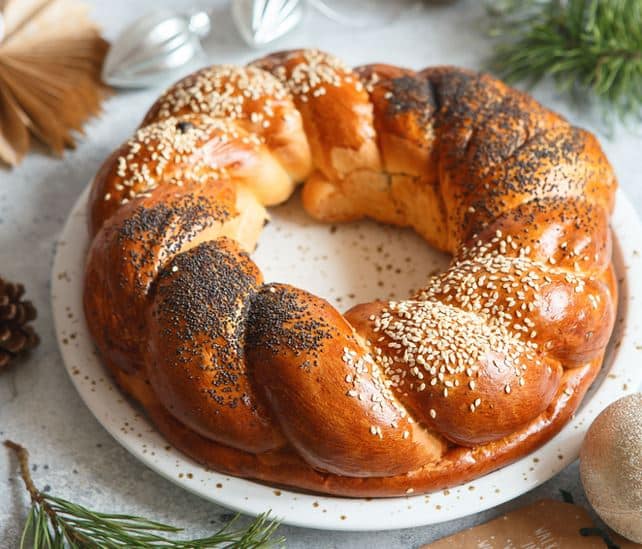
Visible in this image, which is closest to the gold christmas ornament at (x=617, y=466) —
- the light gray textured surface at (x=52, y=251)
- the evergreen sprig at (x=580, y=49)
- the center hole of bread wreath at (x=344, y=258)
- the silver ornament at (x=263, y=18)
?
the light gray textured surface at (x=52, y=251)

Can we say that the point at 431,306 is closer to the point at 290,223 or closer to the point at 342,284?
the point at 342,284

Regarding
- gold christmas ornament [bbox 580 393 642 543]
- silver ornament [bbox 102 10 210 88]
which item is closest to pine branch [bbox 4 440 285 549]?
gold christmas ornament [bbox 580 393 642 543]

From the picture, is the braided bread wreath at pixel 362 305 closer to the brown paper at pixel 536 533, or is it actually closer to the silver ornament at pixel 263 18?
the brown paper at pixel 536 533

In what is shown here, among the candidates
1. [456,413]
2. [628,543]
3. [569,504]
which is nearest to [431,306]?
[456,413]

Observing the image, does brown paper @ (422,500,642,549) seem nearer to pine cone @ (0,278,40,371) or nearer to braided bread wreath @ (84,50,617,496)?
braided bread wreath @ (84,50,617,496)

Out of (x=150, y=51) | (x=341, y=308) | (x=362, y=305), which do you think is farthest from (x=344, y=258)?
(x=150, y=51)

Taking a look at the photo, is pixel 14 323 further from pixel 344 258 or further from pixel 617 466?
pixel 617 466

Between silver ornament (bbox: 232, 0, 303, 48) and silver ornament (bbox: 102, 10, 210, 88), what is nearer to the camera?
silver ornament (bbox: 102, 10, 210, 88)
